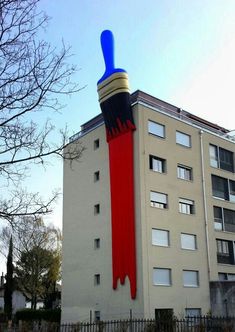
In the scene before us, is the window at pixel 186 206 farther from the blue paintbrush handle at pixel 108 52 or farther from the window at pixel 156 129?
the blue paintbrush handle at pixel 108 52

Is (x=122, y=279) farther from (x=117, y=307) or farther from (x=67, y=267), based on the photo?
(x=67, y=267)

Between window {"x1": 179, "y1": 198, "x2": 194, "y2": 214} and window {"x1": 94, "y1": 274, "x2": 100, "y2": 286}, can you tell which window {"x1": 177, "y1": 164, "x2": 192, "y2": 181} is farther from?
window {"x1": 94, "y1": 274, "x2": 100, "y2": 286}

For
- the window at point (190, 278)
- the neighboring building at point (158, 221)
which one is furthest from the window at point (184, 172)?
the window at point (190, 278)

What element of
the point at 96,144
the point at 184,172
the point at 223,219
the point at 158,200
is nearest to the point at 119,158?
Result: the point at 158,200

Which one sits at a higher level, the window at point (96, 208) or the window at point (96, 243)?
the window at point (96, 208)

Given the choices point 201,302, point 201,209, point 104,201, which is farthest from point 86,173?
point 201,302

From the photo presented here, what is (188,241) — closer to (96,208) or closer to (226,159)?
(96,208)

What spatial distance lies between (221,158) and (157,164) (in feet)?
28.9

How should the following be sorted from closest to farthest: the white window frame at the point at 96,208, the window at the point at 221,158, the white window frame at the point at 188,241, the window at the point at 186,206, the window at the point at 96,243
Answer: the white window frame at the point at 188,241
the window at the point at 96,243
the window at the point at 186,206
the white window frame at the point at 96,208
the window at the point at 221,158

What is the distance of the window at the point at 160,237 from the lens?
3331cm

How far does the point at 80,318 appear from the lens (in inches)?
1398

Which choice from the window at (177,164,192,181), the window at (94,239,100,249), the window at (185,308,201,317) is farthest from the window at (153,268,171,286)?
the window at (177,164,192,181)

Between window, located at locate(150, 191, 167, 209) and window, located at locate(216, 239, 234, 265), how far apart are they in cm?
674

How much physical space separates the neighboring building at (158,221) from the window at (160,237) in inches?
2.7
